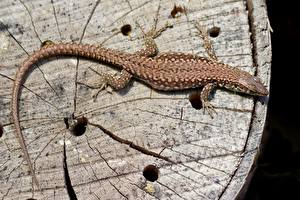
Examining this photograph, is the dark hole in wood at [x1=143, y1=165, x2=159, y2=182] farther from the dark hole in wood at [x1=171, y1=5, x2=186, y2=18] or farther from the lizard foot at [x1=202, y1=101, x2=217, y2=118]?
the dark hole in wood at [x1=171, y1=5, x2=186, y2=18]

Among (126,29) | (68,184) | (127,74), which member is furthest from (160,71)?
(68,184)

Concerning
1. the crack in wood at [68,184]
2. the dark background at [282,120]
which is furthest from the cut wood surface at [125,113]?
the dark background at [282,120]

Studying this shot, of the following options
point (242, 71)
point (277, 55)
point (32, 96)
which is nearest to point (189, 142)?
point (242, 71)

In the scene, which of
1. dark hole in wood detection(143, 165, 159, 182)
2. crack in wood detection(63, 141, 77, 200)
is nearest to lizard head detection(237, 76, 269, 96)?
dark hole in wood detection(143, 165, 159, 182)

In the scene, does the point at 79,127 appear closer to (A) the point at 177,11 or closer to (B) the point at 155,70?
(B) the point at 155,70

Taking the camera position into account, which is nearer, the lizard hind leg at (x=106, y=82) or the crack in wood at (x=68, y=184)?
the crack in wood at (x=68, y=184)

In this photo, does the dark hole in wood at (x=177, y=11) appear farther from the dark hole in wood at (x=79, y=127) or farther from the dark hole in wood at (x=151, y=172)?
the dark hole in wood at (x=151, y=172)
